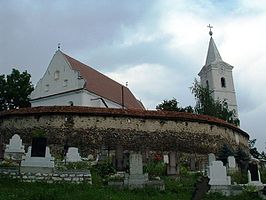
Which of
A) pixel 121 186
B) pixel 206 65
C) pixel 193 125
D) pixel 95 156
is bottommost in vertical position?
pixel 121 186

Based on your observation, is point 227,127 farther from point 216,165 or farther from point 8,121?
point 8,121

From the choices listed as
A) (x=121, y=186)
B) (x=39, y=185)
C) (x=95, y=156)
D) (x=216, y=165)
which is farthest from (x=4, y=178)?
(x=95, y=156)

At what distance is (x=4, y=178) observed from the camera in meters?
14.0

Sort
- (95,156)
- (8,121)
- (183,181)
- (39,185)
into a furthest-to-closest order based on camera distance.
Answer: (8,121) → (95,156) → (183,181) → (39,185)

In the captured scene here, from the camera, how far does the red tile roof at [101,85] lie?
3600 cm

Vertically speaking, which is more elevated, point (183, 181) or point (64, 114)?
point (64, 114)

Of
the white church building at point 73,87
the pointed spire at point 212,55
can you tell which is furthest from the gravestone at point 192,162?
the pointed spire at point 212,55

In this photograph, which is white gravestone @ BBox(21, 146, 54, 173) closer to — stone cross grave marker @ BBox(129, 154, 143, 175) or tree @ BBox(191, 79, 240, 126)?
stone cross grave marker @ BBox(129, 154, 143, 175)

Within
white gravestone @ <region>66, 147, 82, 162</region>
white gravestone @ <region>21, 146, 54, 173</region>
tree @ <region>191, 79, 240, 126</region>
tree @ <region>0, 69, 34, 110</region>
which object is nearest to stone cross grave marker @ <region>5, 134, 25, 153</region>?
white gravestone @ <region>66, 147, 82, 162</region>

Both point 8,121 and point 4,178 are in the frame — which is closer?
point 4,178

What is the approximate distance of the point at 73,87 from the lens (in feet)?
116

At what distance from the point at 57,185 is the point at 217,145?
593 inches

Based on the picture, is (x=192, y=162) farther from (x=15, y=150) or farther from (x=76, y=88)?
(x=76, y=88)

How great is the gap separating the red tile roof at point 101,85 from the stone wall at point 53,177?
2048 cm
